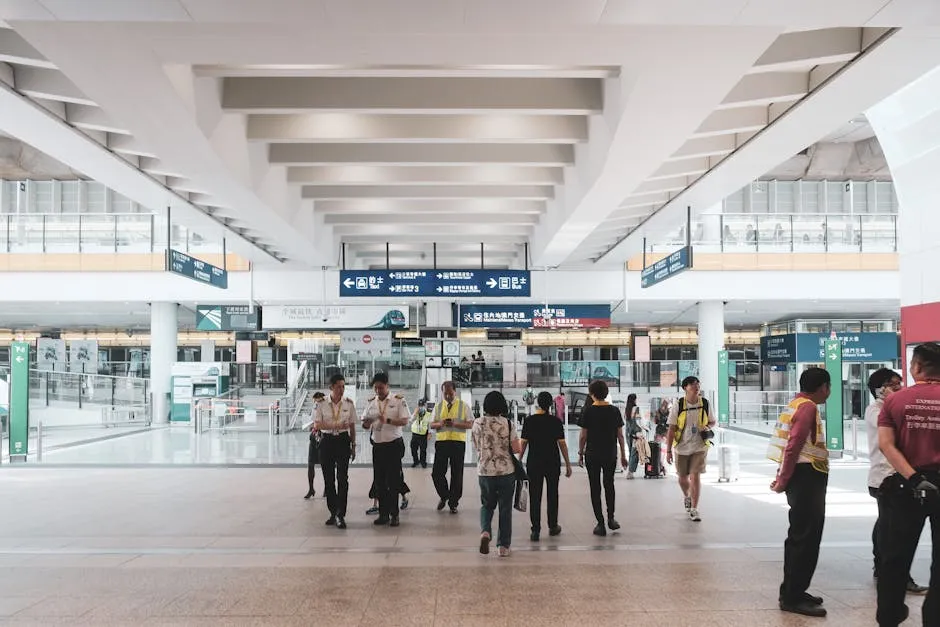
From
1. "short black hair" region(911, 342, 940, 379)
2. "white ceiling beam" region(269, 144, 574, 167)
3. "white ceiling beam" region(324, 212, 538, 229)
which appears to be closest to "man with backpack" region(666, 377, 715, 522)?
"white ceiling beam" region(269, 144, 574, 167)

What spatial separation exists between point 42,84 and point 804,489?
7326 mm

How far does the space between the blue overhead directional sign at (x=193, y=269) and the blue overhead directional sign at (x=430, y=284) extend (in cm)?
237

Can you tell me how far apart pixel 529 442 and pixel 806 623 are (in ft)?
10.6

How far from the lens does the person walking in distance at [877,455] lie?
5.31 meters

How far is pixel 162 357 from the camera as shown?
1028 inches

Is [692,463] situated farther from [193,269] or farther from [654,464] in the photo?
[193,269]

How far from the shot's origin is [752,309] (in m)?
27.5

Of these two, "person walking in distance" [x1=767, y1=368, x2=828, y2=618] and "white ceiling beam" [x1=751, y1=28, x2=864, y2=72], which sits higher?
"white ceiling beam" [x1=751, y1=28, x2=864, y2=72]

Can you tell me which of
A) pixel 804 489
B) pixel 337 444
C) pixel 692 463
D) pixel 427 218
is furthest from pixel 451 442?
pixel 427 218

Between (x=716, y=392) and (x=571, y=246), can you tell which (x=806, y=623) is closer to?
(x=571, y=246)

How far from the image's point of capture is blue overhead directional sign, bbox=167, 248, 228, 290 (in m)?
13.0

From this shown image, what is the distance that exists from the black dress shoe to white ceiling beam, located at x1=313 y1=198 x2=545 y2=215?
28.1 ft

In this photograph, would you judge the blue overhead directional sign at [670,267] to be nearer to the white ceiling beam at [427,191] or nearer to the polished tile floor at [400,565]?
the white ceiling beam at [427,191]

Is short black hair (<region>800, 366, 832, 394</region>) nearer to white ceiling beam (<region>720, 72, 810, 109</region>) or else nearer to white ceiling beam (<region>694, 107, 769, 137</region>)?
white ceiling beam (<region>720, 72, 810, 109</region>)
